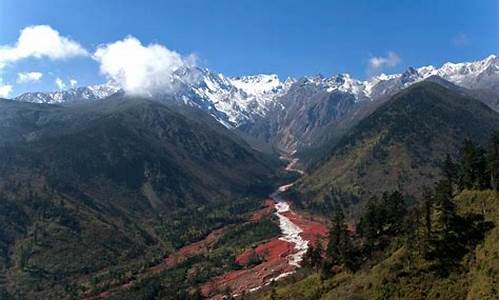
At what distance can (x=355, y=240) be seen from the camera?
13038 centimetres

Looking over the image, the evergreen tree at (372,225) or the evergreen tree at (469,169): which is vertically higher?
the evergreen tree at (469,169)

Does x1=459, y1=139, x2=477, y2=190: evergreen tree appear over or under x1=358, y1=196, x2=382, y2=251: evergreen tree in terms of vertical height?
over

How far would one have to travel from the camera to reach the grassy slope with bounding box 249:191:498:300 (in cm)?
8769

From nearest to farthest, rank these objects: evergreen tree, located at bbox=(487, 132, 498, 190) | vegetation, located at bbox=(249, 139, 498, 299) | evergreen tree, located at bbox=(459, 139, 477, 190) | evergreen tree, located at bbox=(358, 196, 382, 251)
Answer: vegetation, located at bbox=(249, 139, 498, 299), evergreen tree, located at bbox=(487, 132, 498, 190), evergreen tree, located at bbox=(358, 196, 382, 251), evergreen tree, located at bbox=(459, 139, 477, 190)

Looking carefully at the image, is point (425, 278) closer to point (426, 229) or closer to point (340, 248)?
point (426, 229)

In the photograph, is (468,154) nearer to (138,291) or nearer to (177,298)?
(177,298)

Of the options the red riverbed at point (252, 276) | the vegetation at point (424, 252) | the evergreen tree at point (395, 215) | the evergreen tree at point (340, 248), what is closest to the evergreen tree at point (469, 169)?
the vegetation at point (424, 252)

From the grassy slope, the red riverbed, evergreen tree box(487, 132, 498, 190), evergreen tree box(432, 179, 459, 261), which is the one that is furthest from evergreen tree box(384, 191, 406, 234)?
the red riverbed

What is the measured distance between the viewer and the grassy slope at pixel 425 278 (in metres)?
87.7

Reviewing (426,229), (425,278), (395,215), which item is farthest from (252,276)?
(425,278)

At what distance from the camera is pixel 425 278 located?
309 ft

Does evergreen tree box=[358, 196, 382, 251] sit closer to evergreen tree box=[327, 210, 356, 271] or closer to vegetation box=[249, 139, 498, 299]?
vegetation box=[249, 139, 498, 299]

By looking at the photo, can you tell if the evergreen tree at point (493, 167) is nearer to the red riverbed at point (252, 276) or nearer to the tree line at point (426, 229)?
the tree line at point (426, 229)

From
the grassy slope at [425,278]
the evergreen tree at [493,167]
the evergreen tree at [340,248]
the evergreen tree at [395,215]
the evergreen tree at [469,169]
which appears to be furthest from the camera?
the evergreen tree at [469,169]
